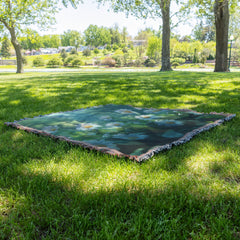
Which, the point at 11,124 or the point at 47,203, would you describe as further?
the point at 11,124

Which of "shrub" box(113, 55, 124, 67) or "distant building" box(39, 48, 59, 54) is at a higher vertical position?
"distant building" box(39, 48, 59, 54)

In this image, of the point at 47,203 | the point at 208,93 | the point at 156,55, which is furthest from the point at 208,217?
the point at 156,55

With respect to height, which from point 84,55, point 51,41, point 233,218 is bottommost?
point 233,218

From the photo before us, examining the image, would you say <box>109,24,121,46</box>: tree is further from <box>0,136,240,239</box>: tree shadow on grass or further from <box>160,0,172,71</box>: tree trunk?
<box>0,136,240,239</box>: tree shadow on grass

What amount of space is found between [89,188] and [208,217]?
829mm

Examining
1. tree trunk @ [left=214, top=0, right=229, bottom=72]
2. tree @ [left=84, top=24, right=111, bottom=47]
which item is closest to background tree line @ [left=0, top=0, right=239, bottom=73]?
tree trunk @ [left=214, top=0, right=229, bottom=72]

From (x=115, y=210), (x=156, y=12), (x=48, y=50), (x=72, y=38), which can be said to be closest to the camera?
(x=115, y=210)

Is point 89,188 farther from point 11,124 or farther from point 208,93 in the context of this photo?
point 208,93

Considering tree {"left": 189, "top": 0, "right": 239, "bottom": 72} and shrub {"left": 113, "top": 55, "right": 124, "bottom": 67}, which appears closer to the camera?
tree {"left": 189, "top": 0, "right": 239, "bottom": 72}

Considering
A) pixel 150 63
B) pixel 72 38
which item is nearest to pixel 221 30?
pixel 150 63

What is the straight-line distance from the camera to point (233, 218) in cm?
142

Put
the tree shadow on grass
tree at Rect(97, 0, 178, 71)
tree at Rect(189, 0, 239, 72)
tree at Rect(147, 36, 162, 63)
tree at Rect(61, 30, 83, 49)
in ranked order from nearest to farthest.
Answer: the tree shadow on grass < tree at Rect(189, 0, 239, 72) < tree at Rect(97, 0, 178, 71) < tree at Rect(147, 36, 162, 63) < tree at Rect(61, 30, 83, 49)

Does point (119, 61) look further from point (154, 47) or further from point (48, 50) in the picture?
point (48, 50)

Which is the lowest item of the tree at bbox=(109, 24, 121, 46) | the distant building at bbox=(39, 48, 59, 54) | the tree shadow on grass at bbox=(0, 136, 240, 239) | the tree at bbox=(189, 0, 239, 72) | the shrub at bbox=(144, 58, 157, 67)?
the tree shadow on grass at bbox=(0, 136, 240, 239)
